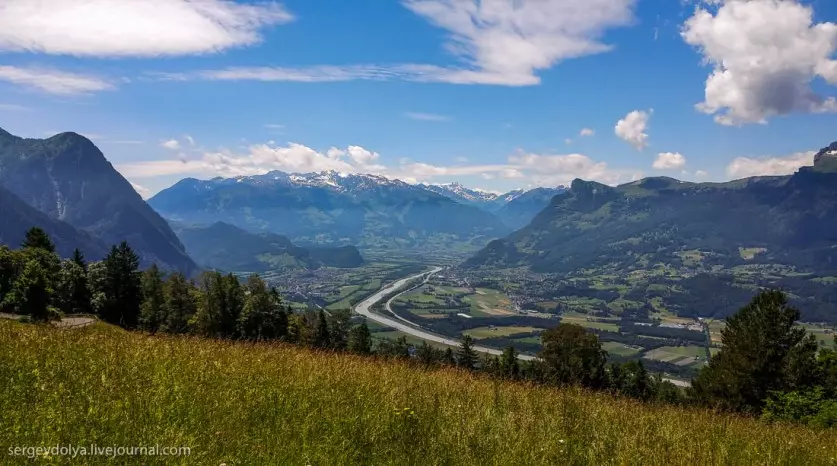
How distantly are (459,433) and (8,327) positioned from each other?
31.1 feet

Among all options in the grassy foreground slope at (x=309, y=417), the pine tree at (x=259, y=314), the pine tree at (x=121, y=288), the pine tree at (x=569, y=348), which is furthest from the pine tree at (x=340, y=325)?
the grassy foreground slope at (x=309, y=417)

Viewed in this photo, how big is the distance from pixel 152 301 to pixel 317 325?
2491cm

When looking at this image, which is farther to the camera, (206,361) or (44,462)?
(206,361)

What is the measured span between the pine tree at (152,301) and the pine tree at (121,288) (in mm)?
1138

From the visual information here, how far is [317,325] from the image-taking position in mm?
77875

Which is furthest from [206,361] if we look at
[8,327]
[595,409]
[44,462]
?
[595,409]

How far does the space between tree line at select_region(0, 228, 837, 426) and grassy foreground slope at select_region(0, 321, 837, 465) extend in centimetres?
1322

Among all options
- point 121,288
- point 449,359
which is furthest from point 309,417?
point 121,288

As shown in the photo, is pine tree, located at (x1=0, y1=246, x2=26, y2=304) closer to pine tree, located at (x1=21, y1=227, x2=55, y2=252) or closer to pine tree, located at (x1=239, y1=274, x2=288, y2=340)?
pine tree, located at (x1=21, y1=227, x2=55, y2=252)

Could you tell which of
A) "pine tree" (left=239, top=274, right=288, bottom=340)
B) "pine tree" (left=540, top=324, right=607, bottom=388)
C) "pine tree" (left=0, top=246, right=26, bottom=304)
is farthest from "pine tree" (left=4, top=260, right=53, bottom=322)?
"pine tree" (left=540, top=324, right=607, bottom=388)

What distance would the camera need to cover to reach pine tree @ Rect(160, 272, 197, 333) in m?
65.1

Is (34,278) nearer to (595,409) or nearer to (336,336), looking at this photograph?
(595,409)

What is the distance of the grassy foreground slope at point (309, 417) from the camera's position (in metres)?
5.42

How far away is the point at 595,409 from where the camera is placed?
29.2 feet
